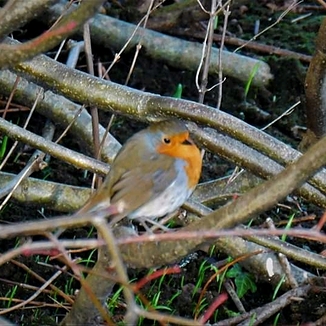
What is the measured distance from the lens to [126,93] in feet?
11.1

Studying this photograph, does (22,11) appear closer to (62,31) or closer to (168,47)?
(62,31)

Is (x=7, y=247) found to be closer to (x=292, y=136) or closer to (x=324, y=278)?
(x=324, y=278)

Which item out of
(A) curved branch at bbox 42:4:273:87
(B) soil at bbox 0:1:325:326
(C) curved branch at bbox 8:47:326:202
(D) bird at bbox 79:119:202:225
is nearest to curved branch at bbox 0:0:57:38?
(D) bird at bbox 79:119:202:225

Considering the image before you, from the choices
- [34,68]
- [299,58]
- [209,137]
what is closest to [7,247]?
[34,68]

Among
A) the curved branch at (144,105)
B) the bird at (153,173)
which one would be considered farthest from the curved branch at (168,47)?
the bird at (153,173)

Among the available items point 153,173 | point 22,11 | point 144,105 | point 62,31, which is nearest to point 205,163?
point 144,105

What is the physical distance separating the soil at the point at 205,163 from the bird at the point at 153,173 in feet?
2.74

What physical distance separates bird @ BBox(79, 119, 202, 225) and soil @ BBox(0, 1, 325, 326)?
0.83 metres

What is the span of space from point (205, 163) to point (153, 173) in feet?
5.83

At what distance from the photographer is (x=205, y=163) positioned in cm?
454

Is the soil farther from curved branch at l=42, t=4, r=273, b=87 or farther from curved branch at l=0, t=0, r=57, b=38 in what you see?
curved branch at l=0, t=0, r=57, b=38

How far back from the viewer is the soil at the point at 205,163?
11.7 ft

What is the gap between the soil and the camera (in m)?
3.56

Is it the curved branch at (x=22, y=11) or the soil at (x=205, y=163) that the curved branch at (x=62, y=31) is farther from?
the soil at (x=205, y=163)
